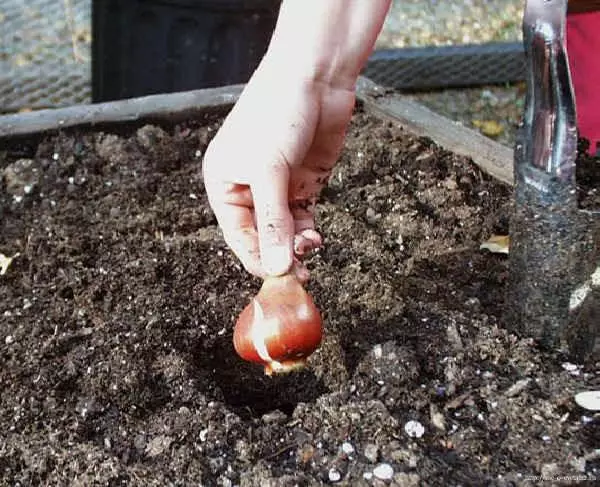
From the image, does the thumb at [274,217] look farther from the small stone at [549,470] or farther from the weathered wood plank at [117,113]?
the weathered wood plank at [117,113]

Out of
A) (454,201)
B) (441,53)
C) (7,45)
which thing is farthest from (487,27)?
(454,201)

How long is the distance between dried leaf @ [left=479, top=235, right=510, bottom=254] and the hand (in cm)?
54

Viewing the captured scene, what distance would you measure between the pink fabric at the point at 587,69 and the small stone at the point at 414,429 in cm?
149

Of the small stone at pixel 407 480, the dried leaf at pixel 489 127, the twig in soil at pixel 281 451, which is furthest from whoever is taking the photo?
the dried leaf at pixel 489 127

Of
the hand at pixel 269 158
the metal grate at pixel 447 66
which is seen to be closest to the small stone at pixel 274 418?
the hand at pixel 269 158

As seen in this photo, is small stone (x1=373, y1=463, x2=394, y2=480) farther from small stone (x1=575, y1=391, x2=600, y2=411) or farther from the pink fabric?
the pink fabric

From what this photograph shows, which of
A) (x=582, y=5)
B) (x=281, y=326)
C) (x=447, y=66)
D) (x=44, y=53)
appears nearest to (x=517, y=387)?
(x=281, y=326)

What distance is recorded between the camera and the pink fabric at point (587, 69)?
2684mm

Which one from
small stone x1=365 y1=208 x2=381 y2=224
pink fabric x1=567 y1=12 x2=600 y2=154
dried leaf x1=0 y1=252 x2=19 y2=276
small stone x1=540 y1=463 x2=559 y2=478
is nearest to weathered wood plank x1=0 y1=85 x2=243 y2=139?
dried leaf x1=0 y1=252 x2=19 y2=276

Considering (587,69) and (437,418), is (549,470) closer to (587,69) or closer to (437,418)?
(437,418)

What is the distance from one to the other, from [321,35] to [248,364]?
2.26 ft

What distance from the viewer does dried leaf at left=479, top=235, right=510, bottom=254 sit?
204 cm

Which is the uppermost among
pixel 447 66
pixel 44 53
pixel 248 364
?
pixel 248 364

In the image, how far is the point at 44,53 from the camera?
14.9 ft
